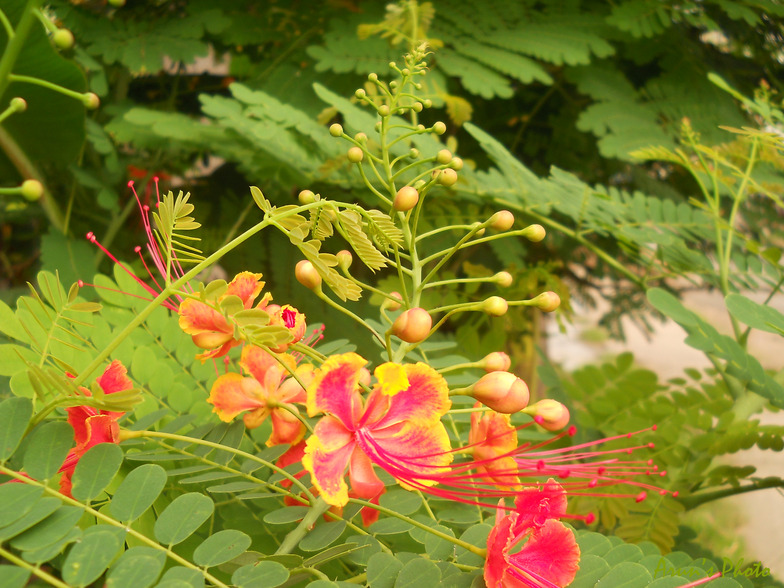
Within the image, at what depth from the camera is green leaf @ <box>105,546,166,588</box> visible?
0.40m

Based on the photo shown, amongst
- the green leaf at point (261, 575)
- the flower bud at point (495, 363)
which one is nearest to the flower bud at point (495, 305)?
the flower bud at point (495, 363)

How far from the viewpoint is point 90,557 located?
40 centimetres

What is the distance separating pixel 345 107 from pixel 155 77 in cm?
78

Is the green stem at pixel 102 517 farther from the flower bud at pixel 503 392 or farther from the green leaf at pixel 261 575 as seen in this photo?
the flower bud at pixel 503 392

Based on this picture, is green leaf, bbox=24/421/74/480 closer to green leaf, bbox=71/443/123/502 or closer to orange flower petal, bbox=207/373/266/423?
green leaf, bbox=71/443/123/502

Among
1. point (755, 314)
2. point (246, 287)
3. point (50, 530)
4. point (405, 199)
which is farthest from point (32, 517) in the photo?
point (755, 314)

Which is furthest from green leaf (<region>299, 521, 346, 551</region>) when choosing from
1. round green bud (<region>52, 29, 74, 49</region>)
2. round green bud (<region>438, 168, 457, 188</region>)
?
round green bud (<region>52, 29, 74, 49</region>)

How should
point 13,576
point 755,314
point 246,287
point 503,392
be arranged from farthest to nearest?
point 755,314 → point 246,287 → point 503,392 → point 13,576

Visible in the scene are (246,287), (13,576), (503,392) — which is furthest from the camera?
(246,287)

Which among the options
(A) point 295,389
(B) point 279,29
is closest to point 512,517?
(A) point 295,389

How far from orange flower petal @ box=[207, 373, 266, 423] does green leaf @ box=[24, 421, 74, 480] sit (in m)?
0.13

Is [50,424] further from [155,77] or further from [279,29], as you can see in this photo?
[155,77]

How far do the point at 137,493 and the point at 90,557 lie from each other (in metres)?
0.07

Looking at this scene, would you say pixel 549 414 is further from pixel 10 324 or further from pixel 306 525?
pixel 10 324
